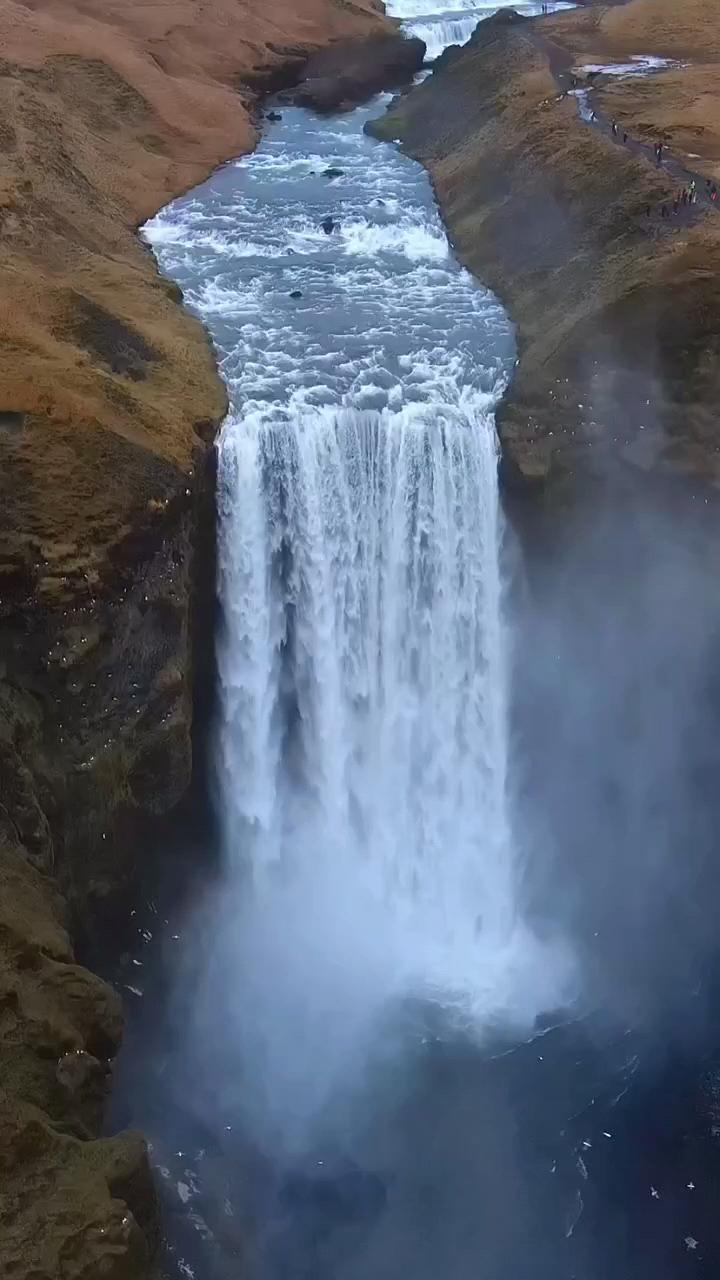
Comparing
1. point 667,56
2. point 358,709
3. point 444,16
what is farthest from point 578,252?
point 444,16

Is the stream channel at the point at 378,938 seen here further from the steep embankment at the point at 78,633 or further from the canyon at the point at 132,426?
the steep embankment at the point at 78,633

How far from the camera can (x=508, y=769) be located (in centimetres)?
2020

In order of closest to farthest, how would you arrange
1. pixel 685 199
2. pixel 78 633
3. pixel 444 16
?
1. pixel 78 633
2. pixel 685 199
3. pixel 444 16

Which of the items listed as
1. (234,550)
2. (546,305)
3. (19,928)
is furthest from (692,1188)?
(546,305)

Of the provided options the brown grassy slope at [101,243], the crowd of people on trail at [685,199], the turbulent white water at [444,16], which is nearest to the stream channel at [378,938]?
the brown grassy slope at [101,243]

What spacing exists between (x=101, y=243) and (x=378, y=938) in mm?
14997

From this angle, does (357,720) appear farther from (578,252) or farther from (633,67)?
(633,67)

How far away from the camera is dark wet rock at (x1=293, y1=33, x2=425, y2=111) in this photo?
3650 cm

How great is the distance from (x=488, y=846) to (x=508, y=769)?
4.65ft

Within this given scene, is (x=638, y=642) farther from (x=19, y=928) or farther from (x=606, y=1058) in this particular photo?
(x=19, y=928)

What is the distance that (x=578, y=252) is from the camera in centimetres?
2289

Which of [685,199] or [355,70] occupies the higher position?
[355,70]

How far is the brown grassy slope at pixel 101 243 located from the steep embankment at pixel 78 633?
0.17 feet

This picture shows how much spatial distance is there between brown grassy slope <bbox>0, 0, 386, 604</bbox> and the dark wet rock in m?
1.13
